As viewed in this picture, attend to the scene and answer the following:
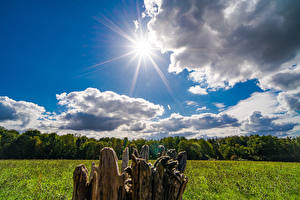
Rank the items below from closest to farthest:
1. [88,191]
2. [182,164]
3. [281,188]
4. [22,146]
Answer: [88,191]
[182,164]
[281,188]
[22,146]

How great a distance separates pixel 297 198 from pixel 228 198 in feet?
17.0

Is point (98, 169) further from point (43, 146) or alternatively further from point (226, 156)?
point (226, 156)

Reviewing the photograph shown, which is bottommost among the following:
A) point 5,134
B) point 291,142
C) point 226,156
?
point 226,156

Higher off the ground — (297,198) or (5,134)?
(5,134)

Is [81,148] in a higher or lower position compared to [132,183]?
lower

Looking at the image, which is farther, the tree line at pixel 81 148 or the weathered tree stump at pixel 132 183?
the tree line at pixel 81 148

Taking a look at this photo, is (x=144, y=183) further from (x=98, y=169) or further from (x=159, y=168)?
(x=98, y=169)

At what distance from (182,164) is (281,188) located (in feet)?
46.3

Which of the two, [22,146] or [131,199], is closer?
[131,199]

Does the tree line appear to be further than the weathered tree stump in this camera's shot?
Yes

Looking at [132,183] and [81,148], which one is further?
[81,148]

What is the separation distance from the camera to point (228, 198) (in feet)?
30.4

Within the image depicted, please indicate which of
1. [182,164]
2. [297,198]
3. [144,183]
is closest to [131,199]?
[144,183]

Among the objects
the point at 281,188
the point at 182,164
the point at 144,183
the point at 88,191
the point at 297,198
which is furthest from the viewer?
the point at 281,188
